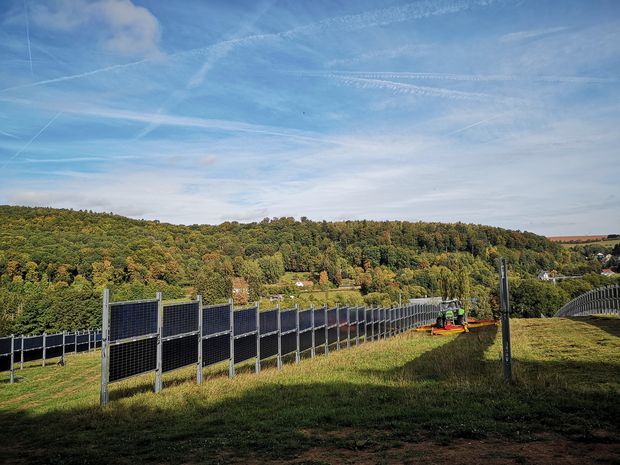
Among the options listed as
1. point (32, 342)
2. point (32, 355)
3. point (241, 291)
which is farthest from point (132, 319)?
point (241, 291)

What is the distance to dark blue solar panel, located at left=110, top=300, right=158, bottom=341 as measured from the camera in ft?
35.3

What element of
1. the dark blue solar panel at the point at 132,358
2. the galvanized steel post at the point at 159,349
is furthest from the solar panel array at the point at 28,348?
the dark blue solar panel at the point at 132,358

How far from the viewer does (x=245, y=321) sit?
16.2 metres

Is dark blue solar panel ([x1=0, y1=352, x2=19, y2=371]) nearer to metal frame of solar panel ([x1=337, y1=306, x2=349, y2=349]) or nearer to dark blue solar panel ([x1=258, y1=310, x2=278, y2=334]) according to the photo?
dark blue solar panel ([x1=258, y1=310, x2=278, y2=334])

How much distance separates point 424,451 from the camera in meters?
6.53

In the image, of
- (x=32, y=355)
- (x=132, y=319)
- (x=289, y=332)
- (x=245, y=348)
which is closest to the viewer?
(x=132, y=319)

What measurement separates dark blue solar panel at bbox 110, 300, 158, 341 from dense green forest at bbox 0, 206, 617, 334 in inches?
2296

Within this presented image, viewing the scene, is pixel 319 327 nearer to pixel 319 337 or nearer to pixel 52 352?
pixel 319 337

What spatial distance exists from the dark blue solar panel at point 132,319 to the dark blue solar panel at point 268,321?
5.62m

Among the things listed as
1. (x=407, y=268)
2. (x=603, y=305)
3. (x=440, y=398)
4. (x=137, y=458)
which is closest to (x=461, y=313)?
(x=603, y=305)

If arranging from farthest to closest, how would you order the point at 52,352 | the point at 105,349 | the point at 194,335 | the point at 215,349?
1. the point at 52,352
2. the point at 215,349
3. the point at 194,335
4. the point at 105,349

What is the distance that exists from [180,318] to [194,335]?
816 millimetres

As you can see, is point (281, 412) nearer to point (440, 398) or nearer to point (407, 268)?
point (440, 398)

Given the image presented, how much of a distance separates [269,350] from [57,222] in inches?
6558
